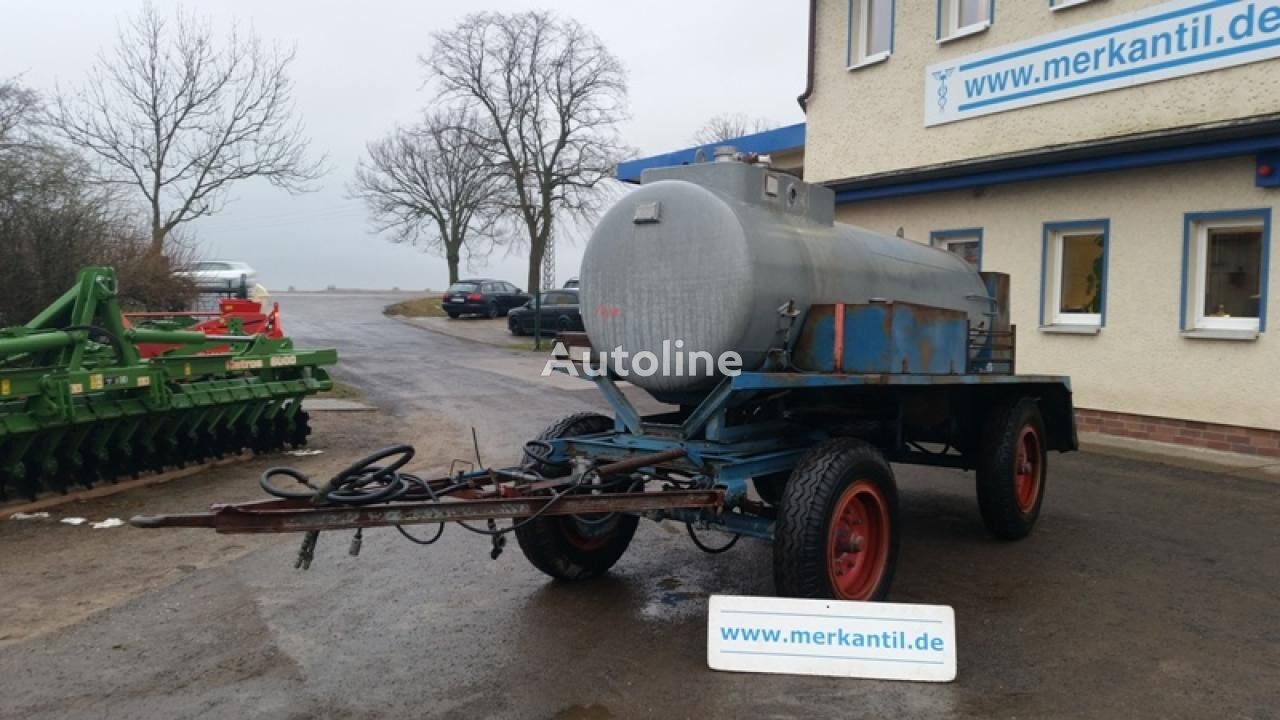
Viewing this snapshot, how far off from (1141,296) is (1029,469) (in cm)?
453

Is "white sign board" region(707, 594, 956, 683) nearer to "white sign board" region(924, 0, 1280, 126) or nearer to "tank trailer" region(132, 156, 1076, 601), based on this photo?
"tank trailer" region(132, 156, 1076, 601)

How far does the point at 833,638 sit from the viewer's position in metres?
4.33

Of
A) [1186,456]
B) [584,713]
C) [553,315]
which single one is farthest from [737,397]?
[553,315]

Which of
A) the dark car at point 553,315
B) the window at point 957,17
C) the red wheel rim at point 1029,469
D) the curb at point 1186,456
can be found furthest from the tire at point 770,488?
the dark car at point 553,315

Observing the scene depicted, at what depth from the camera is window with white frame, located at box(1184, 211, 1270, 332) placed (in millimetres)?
9828

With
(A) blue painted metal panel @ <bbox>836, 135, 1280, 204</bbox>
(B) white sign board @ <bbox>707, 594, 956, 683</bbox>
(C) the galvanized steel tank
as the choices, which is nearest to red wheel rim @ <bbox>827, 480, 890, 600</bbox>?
(B) white sign board @ <bbox>707, 594, 956, 683</bbox>

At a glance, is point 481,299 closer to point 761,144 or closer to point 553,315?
point 553,315

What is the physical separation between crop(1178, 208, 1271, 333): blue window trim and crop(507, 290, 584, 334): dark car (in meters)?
17.0

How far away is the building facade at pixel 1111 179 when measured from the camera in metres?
9.63

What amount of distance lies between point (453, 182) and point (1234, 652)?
144ft

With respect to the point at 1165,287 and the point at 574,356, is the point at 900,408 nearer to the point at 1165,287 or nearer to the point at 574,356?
the point at 574,356

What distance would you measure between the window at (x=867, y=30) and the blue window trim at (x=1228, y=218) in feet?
16.0

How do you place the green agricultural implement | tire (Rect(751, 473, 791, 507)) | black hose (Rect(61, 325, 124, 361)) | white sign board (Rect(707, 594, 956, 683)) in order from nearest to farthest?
1. white sign board (Rect(707, 594, 956, 683))
2. tire (Rect(751, 473, 791, 507))
3. the green agricultural implement
4. black hose (Rect(61, 325, 124, 361))

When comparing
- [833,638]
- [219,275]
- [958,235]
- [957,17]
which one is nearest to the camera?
[833,638]
